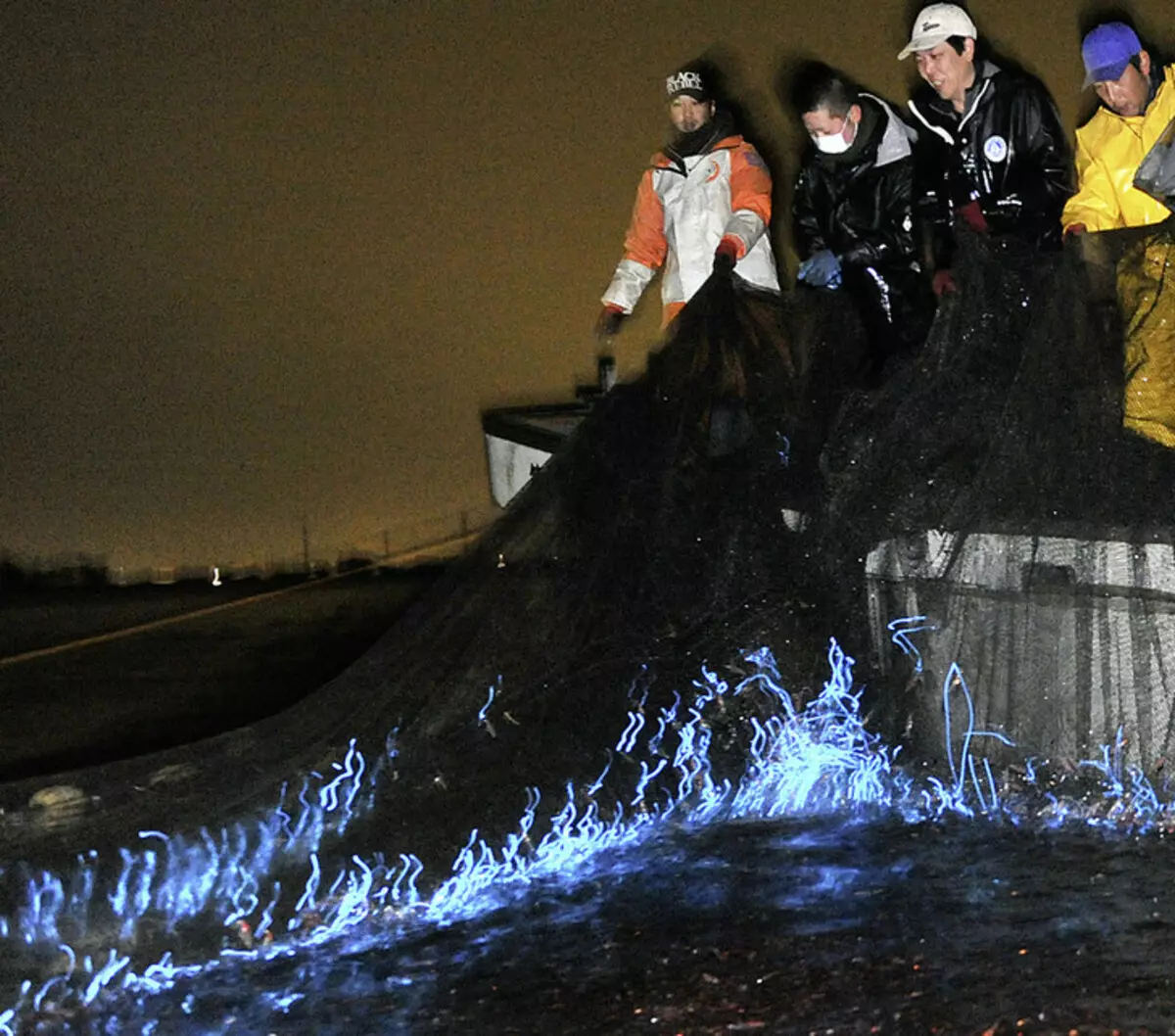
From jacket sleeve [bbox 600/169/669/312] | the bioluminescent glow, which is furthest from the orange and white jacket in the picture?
the bioluminescent glow

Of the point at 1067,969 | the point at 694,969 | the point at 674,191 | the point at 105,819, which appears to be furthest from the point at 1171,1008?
the point at 674,191

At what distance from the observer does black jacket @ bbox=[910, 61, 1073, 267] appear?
5.71 metres

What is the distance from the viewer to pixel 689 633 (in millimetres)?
5098

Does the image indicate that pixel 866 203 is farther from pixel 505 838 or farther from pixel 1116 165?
pixel 505 838

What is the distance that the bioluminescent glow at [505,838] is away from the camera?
154 inches

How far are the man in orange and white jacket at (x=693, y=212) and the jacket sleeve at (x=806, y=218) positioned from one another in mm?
129

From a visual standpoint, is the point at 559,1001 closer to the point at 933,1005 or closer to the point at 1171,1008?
the point at 933,1005

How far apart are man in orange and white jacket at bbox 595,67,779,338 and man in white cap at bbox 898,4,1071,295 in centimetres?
80

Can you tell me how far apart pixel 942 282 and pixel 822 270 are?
669 millimetres

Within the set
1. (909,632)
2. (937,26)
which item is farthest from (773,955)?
(937,26)

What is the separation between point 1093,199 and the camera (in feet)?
18.0

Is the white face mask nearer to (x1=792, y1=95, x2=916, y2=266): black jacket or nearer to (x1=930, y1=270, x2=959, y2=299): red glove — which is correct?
(x1=792, y1=95, x2=916, y2=266): black jacket

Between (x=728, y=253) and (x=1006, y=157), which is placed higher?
(x=1006, y=157)

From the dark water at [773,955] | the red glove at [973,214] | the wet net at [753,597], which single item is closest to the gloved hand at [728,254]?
the wet net at [753,597]
